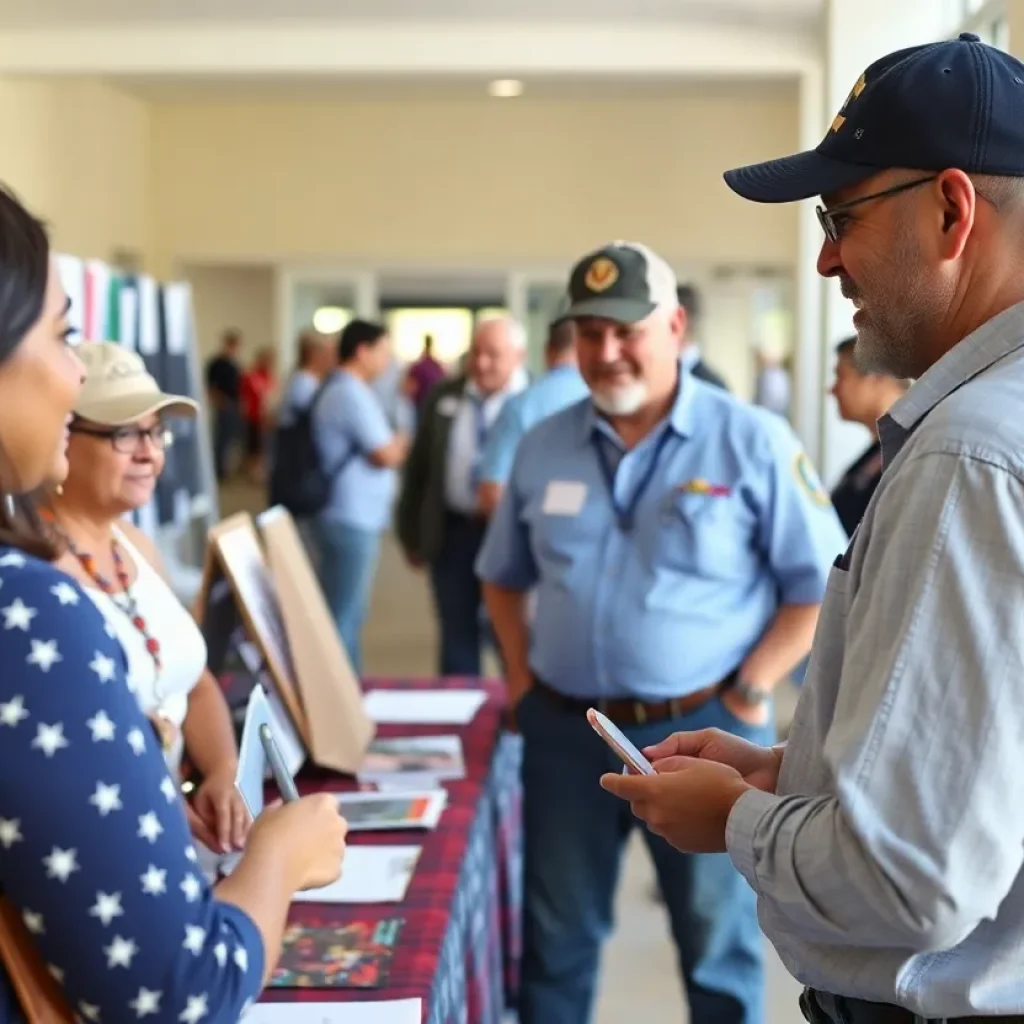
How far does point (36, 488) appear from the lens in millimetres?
1097

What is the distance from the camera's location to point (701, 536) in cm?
242

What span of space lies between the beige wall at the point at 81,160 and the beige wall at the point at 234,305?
244 centimetres

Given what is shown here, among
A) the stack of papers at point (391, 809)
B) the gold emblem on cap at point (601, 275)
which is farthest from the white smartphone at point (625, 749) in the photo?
the gold emblem on cap at point (601, 275)

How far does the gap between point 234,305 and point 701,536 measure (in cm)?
1167

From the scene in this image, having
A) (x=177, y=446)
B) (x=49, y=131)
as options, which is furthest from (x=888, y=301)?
(x=49, y=131)

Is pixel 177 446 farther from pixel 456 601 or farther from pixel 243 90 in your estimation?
pixel 243 90

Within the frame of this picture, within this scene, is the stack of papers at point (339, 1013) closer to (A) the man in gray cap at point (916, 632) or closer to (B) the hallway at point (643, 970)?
(A) the man in gray cap at point (916, 632)

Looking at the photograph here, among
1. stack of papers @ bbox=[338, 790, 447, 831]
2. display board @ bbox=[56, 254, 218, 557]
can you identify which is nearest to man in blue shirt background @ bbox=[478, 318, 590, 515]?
display board @ bbox=[56, 254, 218, 557]

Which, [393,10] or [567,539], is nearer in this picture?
[567,539]

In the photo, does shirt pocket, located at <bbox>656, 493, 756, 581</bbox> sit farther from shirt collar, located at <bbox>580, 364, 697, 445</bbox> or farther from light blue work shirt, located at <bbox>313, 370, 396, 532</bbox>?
light blue work shirt, located at <bbox>313, 370, 396, 532</bbox>

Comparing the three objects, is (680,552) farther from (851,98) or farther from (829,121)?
(829,121)

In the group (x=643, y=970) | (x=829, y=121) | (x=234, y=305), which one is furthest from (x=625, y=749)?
(x=234, y=305)

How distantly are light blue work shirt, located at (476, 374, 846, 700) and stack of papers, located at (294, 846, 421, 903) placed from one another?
0.49 meters

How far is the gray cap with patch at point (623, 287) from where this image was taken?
97.8 inches
